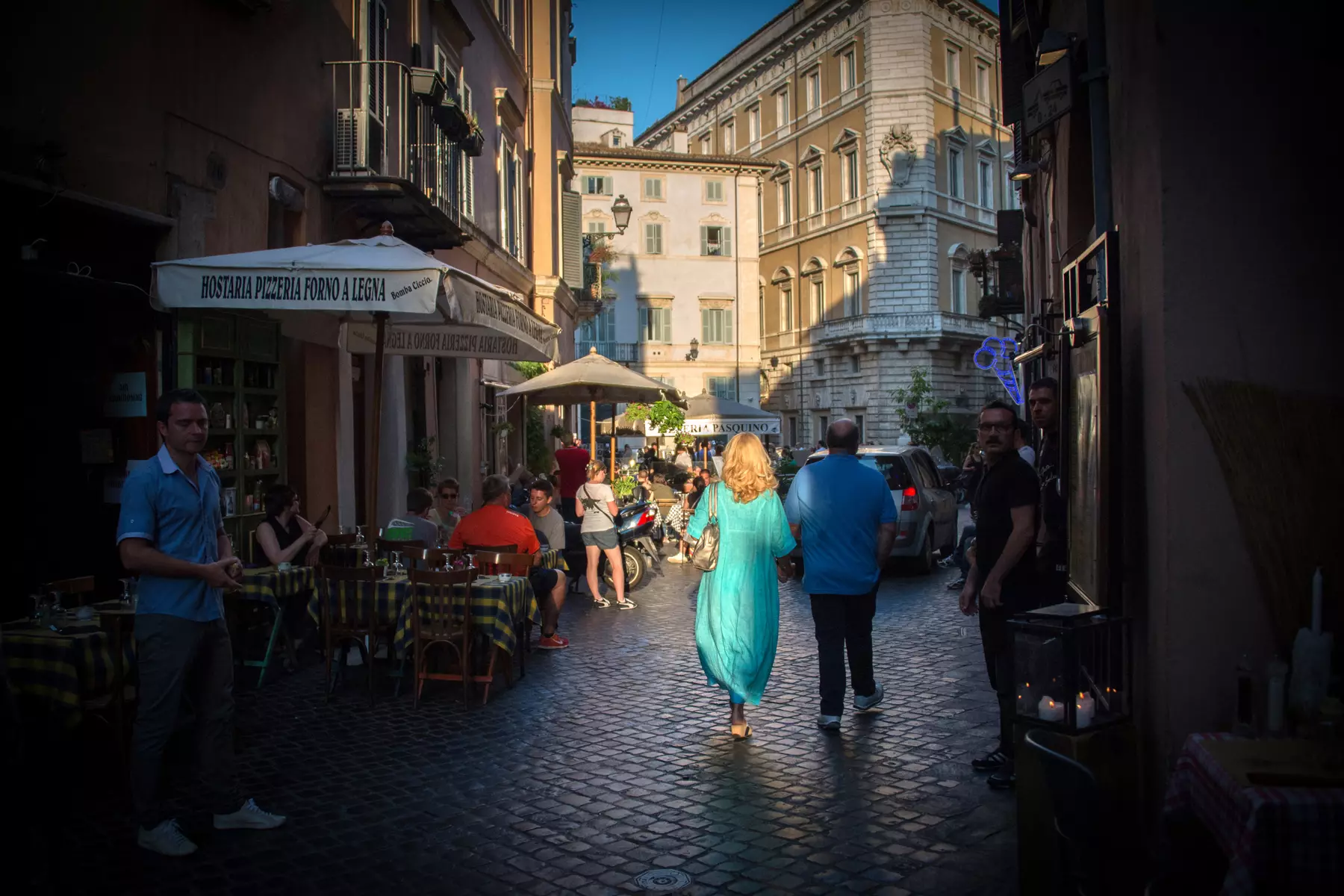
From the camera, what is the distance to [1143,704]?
4.24 metres

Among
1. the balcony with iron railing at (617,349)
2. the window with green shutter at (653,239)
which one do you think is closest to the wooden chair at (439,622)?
the balcony with iron railing at (617,349)

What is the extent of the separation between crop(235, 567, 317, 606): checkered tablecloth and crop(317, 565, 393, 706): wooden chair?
0.62ft

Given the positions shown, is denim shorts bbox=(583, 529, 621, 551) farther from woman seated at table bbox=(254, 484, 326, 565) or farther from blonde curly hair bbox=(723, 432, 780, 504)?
blonde curly hair bbox=(723, 432, 780, 504)

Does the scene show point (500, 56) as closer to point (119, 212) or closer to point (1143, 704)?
point (119, 212)

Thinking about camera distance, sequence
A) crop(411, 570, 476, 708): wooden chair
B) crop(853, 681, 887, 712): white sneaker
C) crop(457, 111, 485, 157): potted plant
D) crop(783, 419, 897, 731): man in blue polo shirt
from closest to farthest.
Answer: crop(783, 419, 897, 731): man in blue polo shirt < crop(853, 681, 887, 712): white sneaker < crop(411, 570, 476, 708): wooden chair < crop(457, 111, 485, 157): potted plant

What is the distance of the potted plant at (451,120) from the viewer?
14.0m

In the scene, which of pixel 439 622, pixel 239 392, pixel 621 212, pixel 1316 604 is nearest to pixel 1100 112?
pixel 1316 604

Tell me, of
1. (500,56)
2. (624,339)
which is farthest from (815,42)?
(500,56)

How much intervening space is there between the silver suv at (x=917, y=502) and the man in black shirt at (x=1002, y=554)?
282 inches

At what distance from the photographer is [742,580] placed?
21.3 feet

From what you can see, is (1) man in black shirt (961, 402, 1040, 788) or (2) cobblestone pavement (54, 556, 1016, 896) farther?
(1) man in black shirt (961, 402, 1040, 788)

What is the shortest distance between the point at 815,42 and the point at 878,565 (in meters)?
45.4

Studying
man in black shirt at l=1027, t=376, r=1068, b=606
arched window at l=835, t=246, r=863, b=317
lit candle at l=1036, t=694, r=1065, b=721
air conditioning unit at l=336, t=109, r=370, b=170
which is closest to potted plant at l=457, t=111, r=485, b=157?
air conditioning unit at l=336, t=109, r=370, b=170

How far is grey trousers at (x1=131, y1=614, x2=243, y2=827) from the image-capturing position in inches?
179
